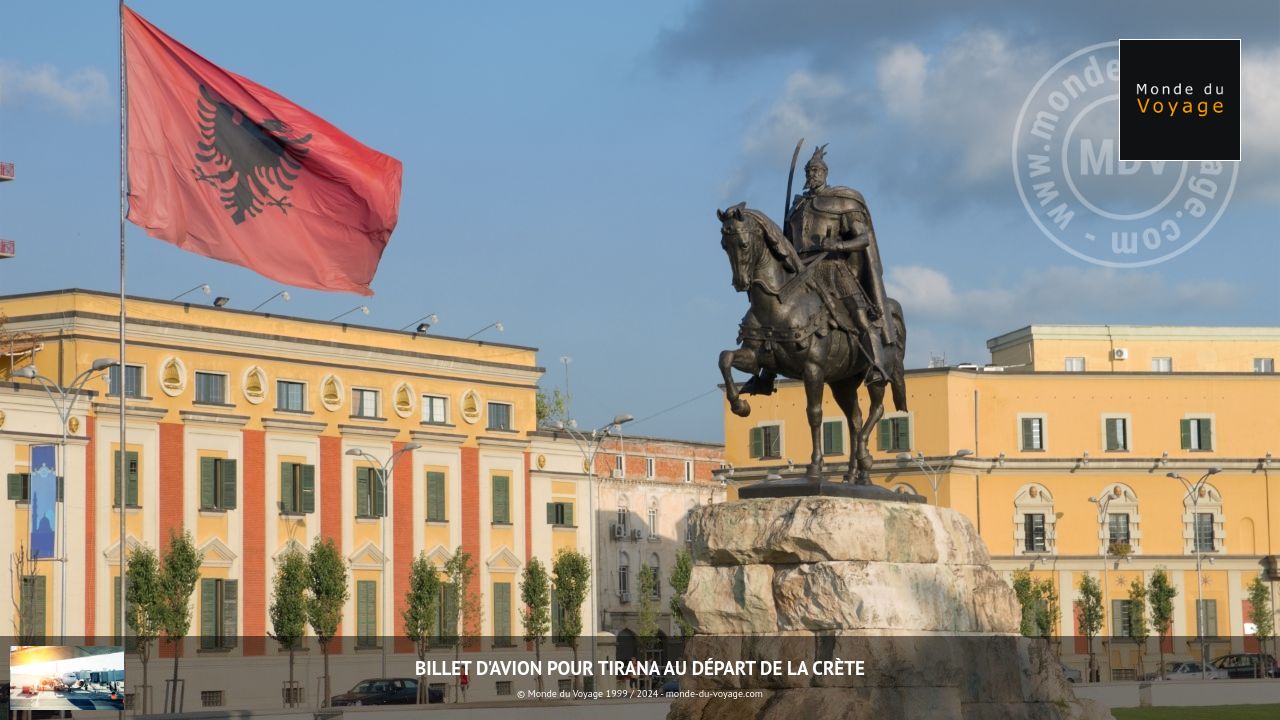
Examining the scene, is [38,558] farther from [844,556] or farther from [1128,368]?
[1128,368]

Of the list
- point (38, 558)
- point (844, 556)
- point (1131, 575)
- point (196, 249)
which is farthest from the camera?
point (1131, 575)

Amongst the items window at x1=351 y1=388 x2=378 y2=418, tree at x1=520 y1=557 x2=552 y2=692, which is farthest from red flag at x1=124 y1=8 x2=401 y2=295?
tree at x1=520 y1=557 x2=552 y2=692

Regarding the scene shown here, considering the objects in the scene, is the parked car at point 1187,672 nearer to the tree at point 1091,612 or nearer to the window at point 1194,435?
the tree at point 1091,612

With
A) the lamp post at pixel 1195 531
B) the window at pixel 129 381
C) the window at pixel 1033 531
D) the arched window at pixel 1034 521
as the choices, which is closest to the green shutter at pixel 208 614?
the window at pixel 129 381

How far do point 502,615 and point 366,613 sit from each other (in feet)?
22.5

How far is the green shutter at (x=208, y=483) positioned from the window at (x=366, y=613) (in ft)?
22.9

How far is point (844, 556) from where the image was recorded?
21.6 metres

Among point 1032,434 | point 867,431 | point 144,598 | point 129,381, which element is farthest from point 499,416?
point 867,431

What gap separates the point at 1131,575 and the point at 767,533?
76055mm

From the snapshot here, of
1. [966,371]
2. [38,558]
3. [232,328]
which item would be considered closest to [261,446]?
[232,328]

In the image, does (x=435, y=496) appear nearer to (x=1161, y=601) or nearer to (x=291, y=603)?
(x=291, y=603)

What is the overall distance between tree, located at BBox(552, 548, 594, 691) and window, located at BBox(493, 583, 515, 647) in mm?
2194

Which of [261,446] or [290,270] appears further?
[261,446]

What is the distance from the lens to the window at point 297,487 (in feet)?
239
